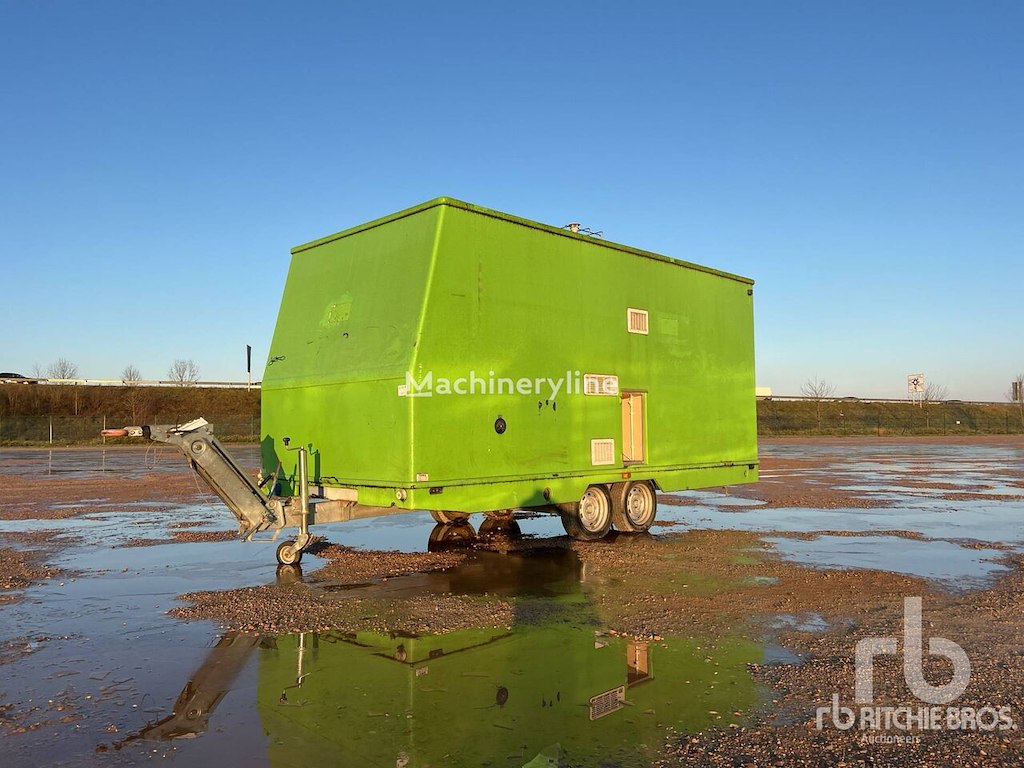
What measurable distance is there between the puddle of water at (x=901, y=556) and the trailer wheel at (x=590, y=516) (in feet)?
8.42

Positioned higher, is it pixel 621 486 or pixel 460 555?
pixel 621 486

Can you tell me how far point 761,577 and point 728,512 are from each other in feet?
23.6

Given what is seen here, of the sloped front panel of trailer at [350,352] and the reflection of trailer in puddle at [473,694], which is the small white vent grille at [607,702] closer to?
the reflection of trailer in puddle at [473,694]

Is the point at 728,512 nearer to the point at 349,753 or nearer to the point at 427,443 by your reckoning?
the point at 427,443

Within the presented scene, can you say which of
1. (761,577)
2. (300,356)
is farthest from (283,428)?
(761,577)

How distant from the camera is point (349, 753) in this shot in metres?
4.31

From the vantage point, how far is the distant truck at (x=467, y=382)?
30.8ft

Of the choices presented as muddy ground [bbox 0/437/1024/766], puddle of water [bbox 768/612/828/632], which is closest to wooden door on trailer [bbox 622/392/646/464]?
muddy ground [bbox 0/437/1024/766]

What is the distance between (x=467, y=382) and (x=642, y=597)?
3.33m

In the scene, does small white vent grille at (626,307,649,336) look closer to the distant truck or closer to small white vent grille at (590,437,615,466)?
the distant truck

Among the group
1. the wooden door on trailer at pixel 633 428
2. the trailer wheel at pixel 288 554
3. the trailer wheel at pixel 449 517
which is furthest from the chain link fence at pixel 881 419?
the trailer wheel at pixel 288 554

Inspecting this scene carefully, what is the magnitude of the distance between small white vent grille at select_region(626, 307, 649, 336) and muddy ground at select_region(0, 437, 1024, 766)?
3.31 m

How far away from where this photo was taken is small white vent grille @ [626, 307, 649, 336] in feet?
40.3

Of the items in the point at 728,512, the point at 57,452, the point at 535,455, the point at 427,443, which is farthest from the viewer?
the point at 57,452
